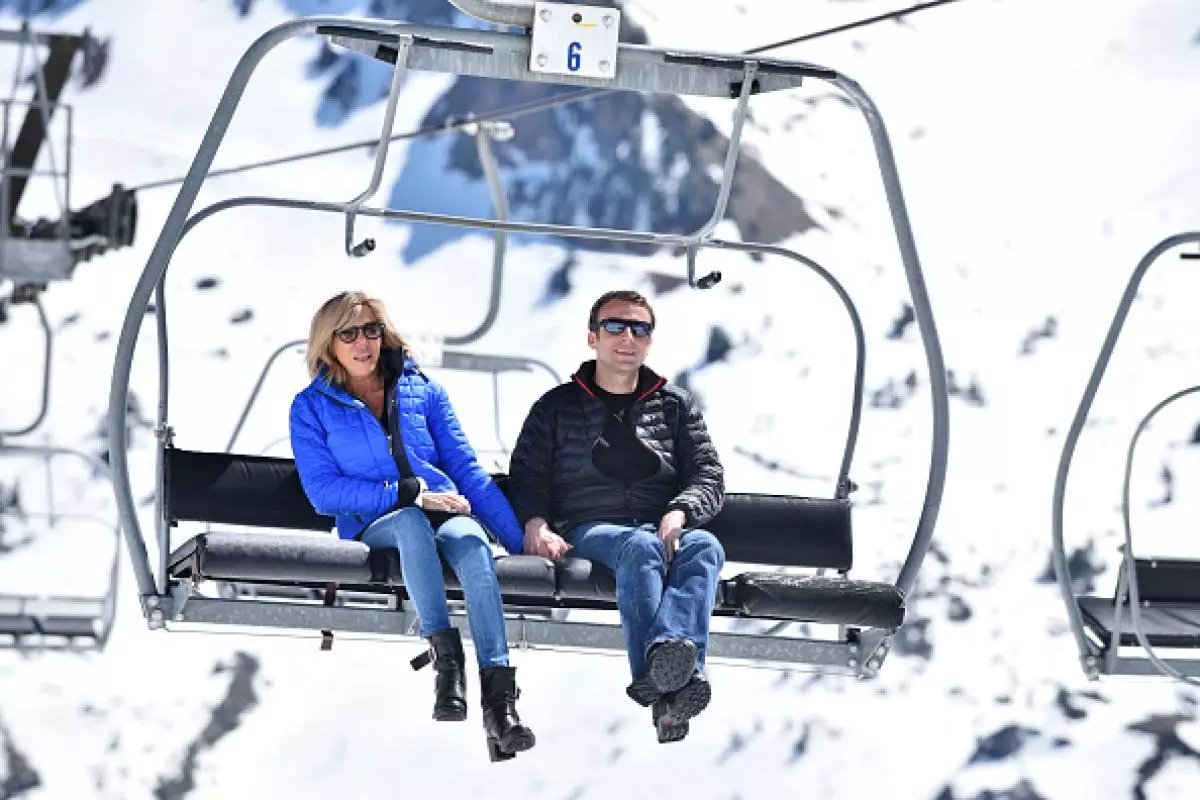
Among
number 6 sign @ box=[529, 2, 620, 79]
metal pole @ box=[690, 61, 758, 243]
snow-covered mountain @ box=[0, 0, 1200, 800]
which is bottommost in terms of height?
snow-covered mountain @ box=[0, 0, 1200, 800]

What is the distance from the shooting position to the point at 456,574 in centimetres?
430

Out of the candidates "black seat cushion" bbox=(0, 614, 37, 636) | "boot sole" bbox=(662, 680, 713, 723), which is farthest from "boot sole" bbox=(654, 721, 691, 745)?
"black seat cushion" bbox=(0, 614, 37, 636)

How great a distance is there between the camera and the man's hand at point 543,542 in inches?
176

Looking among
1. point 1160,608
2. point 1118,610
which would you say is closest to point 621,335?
point 1118,610

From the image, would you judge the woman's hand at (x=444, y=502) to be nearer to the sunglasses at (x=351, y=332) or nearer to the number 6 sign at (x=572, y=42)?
the sunglasses at (x=351, y=332)

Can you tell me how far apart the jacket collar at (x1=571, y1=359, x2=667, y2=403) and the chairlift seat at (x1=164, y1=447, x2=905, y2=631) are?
0.29m

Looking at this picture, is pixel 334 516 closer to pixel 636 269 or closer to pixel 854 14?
pixel 636 269

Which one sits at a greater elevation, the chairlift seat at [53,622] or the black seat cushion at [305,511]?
the black seat cushion at [305,511]

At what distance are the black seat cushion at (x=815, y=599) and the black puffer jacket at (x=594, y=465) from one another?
0.82 ft

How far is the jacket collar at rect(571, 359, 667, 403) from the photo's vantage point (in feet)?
15.5

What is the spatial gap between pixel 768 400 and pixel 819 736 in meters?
6.00

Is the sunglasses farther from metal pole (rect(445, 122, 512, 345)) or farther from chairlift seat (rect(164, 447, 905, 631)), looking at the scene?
metal pole (rect(445, 122, 512, 345))

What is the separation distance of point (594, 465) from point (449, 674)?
2.14ft

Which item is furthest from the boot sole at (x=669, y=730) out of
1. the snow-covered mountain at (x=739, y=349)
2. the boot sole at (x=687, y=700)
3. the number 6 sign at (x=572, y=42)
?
the snow-covered mountain at (x=739, y=349)
